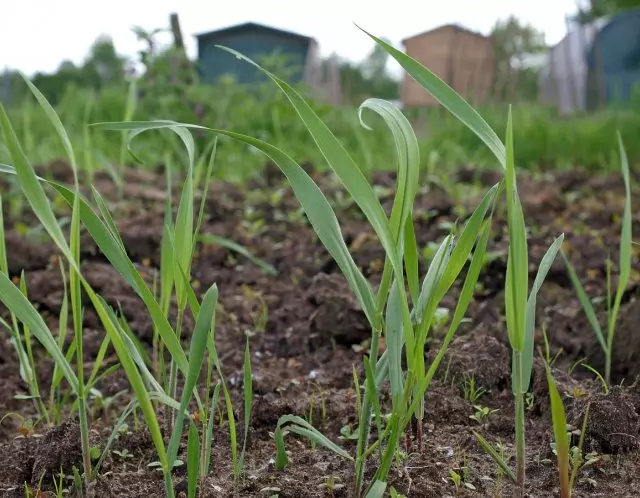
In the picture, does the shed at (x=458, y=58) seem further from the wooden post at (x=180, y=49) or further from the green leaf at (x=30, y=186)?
the green leaf at (x=30, y=186)

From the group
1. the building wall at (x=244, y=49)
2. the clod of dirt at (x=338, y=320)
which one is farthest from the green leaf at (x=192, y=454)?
the building wall at (x=244, y=49)

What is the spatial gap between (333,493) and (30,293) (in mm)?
1272

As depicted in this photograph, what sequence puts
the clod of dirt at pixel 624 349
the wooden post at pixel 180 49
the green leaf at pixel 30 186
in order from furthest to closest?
the wooden post at pixel 180 49, the clod of dirt at pixel 624 349, the green leaf at pixel 30 186

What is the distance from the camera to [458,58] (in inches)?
309

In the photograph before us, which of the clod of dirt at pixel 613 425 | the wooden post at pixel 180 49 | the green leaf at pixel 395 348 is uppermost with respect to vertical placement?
the wooden post at pixel 180 49

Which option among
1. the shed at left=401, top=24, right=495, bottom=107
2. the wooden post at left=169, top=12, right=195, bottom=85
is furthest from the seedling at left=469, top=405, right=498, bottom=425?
the shed at left=401, top=24, right=495, bottom=107

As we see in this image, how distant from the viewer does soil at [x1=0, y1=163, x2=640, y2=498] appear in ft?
3.54

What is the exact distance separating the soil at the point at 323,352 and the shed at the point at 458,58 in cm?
371

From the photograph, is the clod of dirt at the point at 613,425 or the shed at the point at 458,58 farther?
the shed at the point at 458,58

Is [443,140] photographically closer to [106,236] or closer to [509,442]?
[509,442]

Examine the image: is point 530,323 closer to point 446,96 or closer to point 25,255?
point 446,96

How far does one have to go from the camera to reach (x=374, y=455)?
1116mm

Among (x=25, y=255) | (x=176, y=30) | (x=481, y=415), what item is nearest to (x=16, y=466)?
(x=481, y=415)

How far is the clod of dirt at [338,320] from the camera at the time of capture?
5.67ft
